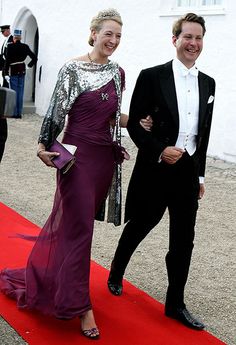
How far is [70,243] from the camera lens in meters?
3.34

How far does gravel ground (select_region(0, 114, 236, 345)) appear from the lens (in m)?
3.89

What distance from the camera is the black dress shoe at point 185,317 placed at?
3504 mm

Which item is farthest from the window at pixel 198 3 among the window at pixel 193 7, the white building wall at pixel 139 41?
the white building wall at pixel 139 41

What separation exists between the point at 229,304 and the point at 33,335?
4.91 feet

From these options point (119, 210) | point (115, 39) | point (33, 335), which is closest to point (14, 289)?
point (33, 335)

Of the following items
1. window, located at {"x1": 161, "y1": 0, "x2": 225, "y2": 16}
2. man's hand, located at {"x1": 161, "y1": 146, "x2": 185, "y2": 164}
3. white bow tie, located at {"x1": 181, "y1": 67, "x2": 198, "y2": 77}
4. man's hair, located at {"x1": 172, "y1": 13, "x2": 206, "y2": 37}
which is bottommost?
man's hand, located at {"x1": 161, "y1": 146, "x2": 185, "y2": 164}

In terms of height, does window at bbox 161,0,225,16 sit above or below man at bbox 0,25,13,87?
above

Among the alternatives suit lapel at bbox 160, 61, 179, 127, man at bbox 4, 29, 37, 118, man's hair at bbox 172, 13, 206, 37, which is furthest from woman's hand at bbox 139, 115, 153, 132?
man at bbox 4, 29, 37, 118

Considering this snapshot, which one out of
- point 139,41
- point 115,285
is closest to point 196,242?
point 115,285

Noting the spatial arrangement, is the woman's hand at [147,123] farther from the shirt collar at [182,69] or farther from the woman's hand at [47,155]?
the woman's hand at [47,155]

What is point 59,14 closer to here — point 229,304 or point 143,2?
point 143,2

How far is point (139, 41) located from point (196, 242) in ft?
21.7

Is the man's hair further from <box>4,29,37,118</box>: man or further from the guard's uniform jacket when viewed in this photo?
the guard's uniform jacket

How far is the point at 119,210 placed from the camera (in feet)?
12.2
